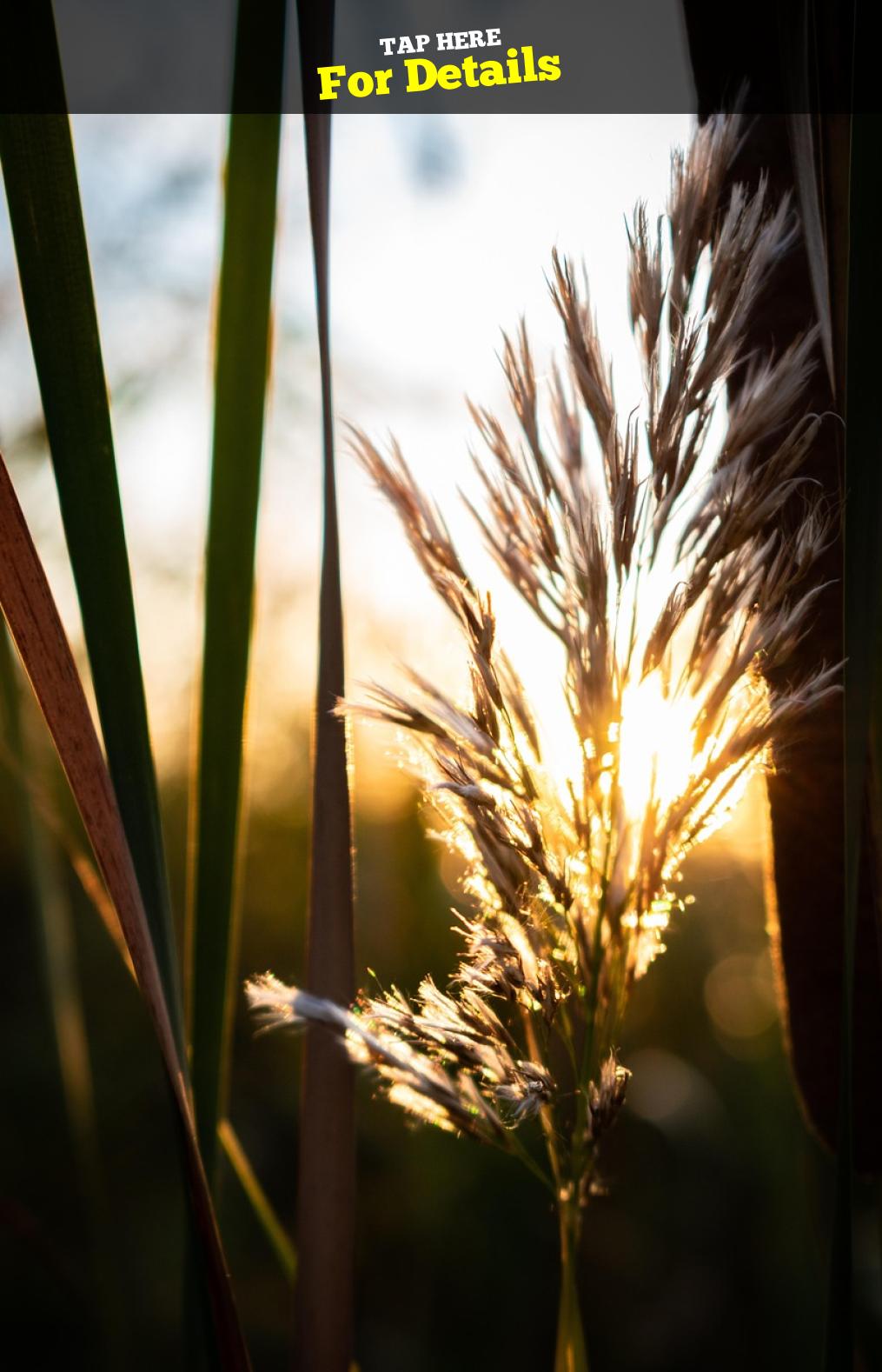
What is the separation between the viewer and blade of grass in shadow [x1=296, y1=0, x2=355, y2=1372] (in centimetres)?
43

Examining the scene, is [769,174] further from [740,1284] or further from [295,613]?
[740,1284]

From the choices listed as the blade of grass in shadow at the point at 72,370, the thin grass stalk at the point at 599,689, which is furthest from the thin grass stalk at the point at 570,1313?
the blade of grass in shadow at the point at 72,370

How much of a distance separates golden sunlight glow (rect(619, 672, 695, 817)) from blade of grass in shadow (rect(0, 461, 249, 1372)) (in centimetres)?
25

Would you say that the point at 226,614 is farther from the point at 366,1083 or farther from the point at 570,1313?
the point at 366,1083

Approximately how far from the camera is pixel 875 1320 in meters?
0.76

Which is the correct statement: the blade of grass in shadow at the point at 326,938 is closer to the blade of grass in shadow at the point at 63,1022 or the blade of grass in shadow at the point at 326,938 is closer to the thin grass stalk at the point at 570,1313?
the thin grass stalk at the point at 570,1313

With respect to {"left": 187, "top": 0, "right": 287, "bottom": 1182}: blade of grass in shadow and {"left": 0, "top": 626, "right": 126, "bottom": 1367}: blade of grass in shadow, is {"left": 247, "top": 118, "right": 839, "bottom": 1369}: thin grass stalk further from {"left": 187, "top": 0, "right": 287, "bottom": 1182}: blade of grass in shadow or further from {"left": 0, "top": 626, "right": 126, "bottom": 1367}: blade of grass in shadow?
{"left": 0, "top": 626, "right": 126, "bottom": 1367}: blade of grass in shadow

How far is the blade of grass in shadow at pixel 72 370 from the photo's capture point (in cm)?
42

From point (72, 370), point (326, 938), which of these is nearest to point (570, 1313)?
point (326, 938)

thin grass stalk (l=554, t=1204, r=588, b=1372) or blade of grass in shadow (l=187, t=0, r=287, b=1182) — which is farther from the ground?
blade of grass in shadow (l=187, t=0, r=287, b=1182)

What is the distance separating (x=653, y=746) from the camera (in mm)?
401

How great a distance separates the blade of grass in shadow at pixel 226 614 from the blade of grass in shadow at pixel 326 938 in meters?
A: 0.05

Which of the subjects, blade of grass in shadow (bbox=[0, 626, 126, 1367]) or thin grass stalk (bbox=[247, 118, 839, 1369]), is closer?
thin grass stalk (bbox=[247, 118, 839, 1369])

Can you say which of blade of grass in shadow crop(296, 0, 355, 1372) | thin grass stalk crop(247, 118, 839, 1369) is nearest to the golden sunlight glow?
thin grass stalk crop(247, 118, 839, 1369)
